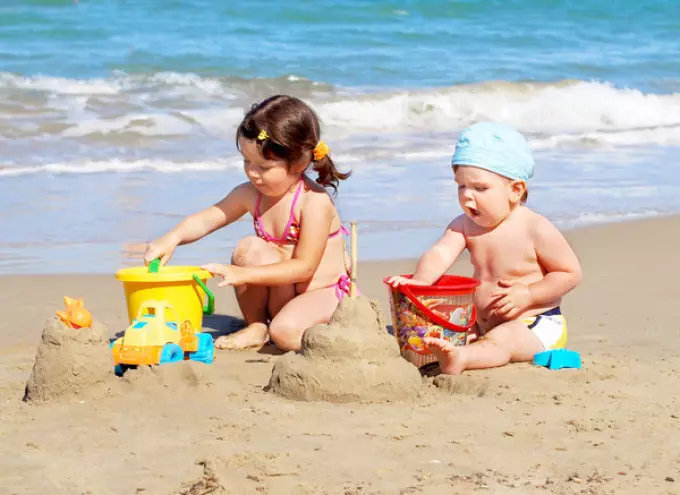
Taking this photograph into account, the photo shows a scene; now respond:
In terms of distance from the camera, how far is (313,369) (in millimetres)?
3713

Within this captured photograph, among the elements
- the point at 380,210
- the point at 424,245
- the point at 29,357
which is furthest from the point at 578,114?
the point at 29,357

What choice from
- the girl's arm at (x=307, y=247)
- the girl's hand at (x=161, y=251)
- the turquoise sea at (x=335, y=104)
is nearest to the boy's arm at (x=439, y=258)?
the girl's arm at (x=307, y=247)

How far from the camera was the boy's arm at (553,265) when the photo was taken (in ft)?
14.6

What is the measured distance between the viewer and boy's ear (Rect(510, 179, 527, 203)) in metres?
4.51

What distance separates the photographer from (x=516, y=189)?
452cm

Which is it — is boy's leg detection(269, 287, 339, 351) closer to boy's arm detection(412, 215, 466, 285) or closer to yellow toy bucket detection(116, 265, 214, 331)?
yellow toy bucket detection(116, 265, 214, 331)

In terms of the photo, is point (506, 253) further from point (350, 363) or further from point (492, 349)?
point (350, 363)

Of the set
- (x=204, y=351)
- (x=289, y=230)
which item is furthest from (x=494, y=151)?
(x=204, y=351)

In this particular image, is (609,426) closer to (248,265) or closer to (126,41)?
(248,265)

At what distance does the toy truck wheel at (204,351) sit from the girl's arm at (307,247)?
39 centimetres

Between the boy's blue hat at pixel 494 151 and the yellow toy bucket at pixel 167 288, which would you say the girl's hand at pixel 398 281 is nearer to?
the boy's blue hat at pixel 494 151

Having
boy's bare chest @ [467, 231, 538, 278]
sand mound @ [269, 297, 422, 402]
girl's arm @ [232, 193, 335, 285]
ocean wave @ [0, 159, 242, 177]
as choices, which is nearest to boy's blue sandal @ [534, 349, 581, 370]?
boy's bare chest @ [467, 231, 538, 278]

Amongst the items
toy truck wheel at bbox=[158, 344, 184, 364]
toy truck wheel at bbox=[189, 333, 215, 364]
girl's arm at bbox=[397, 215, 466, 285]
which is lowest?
toy truck wheel at bbox=[189, 333, 215, 364]

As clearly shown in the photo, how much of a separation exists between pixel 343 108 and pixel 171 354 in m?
8.98
